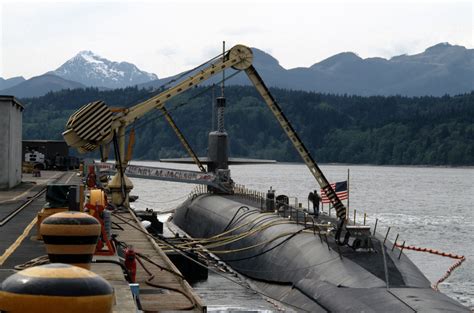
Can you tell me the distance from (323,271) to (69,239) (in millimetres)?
17660

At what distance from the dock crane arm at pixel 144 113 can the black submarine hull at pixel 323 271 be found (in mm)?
4979

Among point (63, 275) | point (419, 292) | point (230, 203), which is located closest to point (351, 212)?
point (230, 203)

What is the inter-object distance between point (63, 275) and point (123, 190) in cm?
4063

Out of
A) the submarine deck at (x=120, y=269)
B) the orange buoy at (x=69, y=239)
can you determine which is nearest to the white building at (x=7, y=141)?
the submarine deck at (x=120, y=269)

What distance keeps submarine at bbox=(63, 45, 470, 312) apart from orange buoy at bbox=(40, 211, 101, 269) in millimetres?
13017

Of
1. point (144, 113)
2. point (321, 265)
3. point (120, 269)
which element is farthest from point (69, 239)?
point (144, 113)

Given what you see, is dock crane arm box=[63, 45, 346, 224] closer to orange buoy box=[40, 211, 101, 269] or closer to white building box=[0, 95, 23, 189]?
white building box=[0, 95, 23, 189]

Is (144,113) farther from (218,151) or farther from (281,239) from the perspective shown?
(281,239)

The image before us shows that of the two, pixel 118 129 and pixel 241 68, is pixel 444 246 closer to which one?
pixel 241 68

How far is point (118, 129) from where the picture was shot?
1877 inches

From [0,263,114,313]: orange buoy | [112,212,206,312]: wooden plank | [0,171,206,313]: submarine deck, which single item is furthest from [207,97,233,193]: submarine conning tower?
[0,263,114,313]: orange buoy

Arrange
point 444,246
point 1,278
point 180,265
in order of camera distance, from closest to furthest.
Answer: point 1,278
point 180,265
point 444,246

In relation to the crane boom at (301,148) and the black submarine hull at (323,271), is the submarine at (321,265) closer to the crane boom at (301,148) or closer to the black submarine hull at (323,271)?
the black submarine hull at (323,271)

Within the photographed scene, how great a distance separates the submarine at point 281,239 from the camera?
2503 cm
